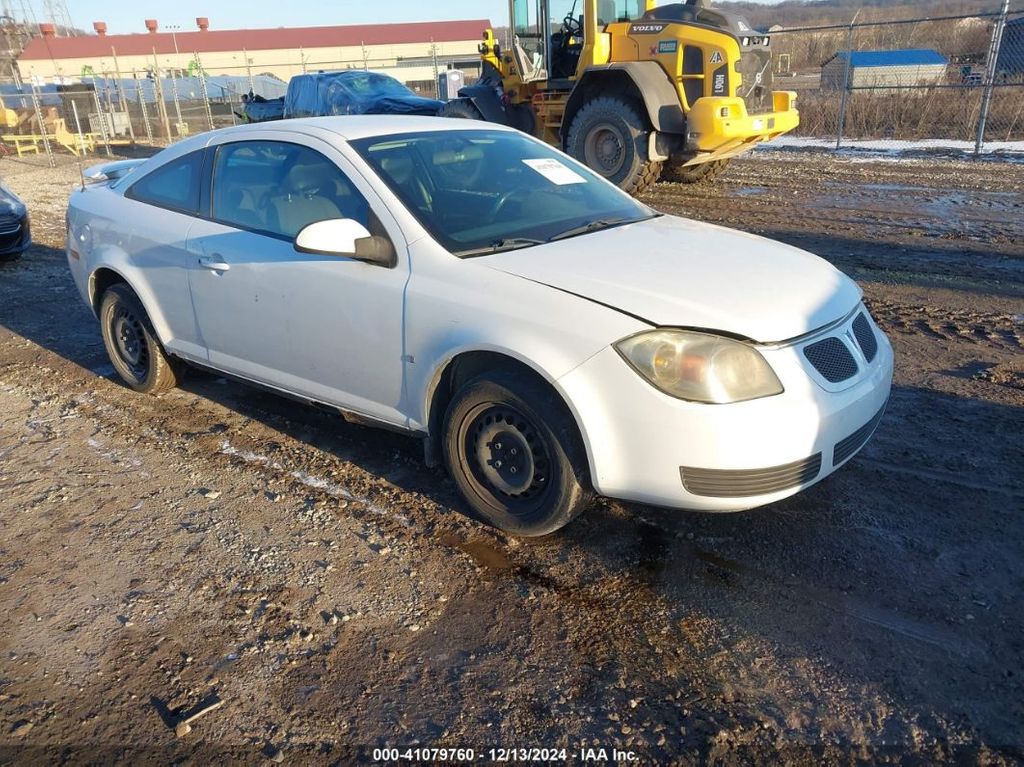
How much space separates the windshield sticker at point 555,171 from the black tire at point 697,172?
8.50 meters

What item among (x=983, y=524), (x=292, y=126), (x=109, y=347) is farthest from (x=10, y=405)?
(x=983, y=524)

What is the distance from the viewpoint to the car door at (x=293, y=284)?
349 cm

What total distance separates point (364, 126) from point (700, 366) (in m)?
2.24

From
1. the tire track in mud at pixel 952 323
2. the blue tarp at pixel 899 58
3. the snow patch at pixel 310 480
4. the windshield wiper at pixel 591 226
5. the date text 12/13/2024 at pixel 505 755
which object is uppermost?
the blue tarp at pixel 899 58

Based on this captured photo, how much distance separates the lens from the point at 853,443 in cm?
311

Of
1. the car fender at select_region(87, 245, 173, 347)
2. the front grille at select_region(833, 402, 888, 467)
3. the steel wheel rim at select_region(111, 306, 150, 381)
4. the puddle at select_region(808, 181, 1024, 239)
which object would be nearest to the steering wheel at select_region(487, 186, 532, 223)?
the front grille at select_region(833, 402, 888, 467)

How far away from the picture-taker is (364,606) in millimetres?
2961

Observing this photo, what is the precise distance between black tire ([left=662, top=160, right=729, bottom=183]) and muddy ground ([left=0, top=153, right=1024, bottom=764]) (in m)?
8.16

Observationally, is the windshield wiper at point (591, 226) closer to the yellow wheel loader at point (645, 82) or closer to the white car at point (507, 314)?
the white car at point (507, 314)

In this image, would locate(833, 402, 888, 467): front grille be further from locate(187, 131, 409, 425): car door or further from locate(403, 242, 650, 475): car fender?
locate(187, 131, 409, 425): car door

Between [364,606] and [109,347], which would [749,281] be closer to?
[364,606]

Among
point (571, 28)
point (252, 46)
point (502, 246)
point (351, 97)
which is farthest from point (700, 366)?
point (252, 46)

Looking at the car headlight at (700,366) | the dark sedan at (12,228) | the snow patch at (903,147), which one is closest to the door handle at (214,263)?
the car headlight at (700,366)

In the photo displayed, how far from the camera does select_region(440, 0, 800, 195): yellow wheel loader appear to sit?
1027cm
